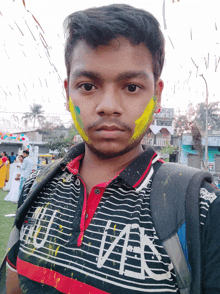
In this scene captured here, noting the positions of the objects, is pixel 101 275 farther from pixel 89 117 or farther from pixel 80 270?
pixel 89 117

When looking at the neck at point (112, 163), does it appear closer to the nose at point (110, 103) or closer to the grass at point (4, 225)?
the nose at point (110, 103)

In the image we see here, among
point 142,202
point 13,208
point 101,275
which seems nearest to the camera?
point 101,275

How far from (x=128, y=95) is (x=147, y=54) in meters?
0.21

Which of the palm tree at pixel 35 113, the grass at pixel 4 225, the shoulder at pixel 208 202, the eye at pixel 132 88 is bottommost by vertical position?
the grass at pixel 4 225

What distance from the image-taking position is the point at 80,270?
846 millimetres

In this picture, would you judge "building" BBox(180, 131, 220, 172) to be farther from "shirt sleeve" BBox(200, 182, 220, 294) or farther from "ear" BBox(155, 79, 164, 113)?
"shirt sleeve" BBox(200, 182, 220, 294)

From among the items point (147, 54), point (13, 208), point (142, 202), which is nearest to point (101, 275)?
point (142, 202)

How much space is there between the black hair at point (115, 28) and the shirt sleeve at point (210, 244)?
2.15ft

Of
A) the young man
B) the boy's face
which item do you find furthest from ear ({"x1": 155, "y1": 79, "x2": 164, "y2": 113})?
the boy's face

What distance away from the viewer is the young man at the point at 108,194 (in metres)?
0.80

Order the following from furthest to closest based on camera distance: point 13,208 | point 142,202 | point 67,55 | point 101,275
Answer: point 13,208 < point 67,55 < point 142,202 < point 101,275

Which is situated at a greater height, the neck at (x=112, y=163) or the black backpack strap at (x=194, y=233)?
the neck at (x=112, y=163)

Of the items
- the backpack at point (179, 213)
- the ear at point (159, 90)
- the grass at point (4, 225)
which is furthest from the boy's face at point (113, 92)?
the grass at point (4, 225)

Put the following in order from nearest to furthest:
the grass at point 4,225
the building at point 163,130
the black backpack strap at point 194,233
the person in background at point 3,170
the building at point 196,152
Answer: the black backpack strap at point 194,233, the grass at point 4,225, the person in background at point 3,170, the building at point 196,152, the building at point 163,130
